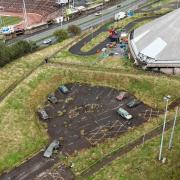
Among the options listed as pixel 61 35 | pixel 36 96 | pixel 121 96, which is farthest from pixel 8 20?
pixel 121 96

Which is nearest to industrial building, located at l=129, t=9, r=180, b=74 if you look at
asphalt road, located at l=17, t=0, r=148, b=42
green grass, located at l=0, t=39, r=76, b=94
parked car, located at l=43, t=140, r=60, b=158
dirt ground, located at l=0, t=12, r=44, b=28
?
green grass, located at l=0, t=39, r=76, b=94

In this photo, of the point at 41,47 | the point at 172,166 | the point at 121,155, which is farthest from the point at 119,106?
the point at 41,47

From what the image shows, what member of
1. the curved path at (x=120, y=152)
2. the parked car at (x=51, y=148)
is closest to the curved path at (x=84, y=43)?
the curved path at (x=120, y=152)

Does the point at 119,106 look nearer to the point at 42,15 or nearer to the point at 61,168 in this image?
the point at 61,168

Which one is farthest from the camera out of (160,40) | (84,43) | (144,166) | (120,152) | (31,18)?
(31,18)

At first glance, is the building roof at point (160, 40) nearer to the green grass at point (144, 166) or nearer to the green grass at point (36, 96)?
the green grass at point (36, 96)

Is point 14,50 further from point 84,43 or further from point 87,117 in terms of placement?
point 87,117

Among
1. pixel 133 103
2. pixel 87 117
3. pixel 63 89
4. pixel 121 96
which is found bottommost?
pixel 87 117
